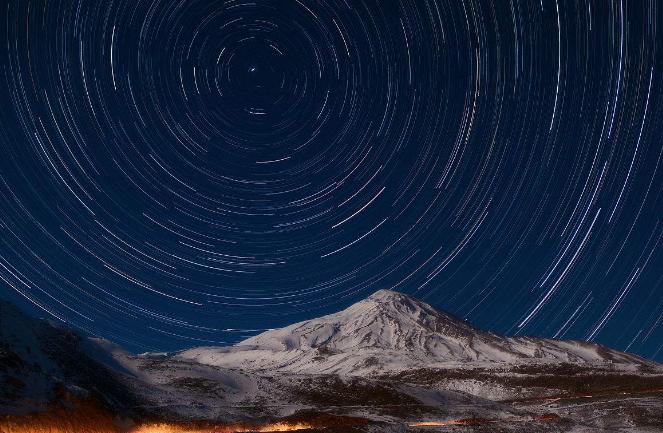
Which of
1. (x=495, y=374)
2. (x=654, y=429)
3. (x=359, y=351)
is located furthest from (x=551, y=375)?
(x=359, y=351)

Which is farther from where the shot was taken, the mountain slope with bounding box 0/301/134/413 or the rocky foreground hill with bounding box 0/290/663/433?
the rocky foreground hill with bounding box 0/290/663/433

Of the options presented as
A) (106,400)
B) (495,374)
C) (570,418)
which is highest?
(106,400)

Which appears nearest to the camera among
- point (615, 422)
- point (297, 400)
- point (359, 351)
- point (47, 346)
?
point (47, 346)

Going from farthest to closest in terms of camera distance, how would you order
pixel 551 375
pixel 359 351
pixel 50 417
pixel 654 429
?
pixel 359 351
pixel 551 375
pixel 654 429
pixel 50 417

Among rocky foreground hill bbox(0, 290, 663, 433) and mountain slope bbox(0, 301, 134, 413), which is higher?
mountain slope bbox(0, 301, 134, 413)

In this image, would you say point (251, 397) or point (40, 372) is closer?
point (40, 372)

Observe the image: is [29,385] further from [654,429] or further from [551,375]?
[551,375]

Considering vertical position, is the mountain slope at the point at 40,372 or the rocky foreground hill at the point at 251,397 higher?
the mountain slope at the point at 40,372

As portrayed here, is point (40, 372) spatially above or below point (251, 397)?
above

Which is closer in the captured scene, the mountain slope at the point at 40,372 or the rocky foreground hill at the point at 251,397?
the mountain slope at the point at 40,372

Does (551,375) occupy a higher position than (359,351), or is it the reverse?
(551,375)

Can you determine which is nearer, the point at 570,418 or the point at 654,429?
the point at 654,429
